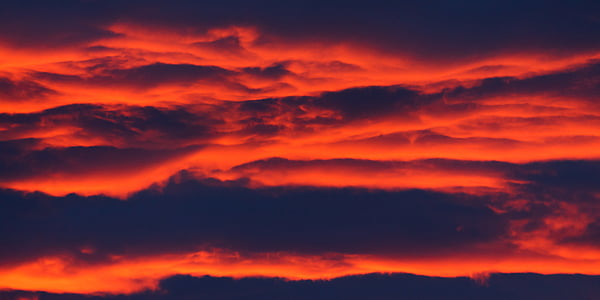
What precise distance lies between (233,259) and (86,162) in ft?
4.69

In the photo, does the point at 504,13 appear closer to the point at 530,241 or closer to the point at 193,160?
the point at 530,241

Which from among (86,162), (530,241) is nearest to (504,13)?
(530,241)

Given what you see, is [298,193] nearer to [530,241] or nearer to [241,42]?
[241,42]

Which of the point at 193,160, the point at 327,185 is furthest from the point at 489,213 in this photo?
the point at 193,160

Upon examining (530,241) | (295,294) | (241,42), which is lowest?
(295,294)

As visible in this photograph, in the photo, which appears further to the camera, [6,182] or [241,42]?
[6,182]

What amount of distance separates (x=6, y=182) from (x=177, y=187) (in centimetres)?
137

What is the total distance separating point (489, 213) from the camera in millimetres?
5203

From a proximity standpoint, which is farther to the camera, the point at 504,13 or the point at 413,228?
the point at 413,228

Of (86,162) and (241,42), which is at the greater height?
(241,42)

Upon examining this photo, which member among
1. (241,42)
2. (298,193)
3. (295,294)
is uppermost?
(241,42)

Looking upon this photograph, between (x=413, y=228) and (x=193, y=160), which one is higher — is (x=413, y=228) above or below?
below

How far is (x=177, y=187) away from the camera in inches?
211

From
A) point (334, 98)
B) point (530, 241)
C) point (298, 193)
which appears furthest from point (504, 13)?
point (298, 193)
